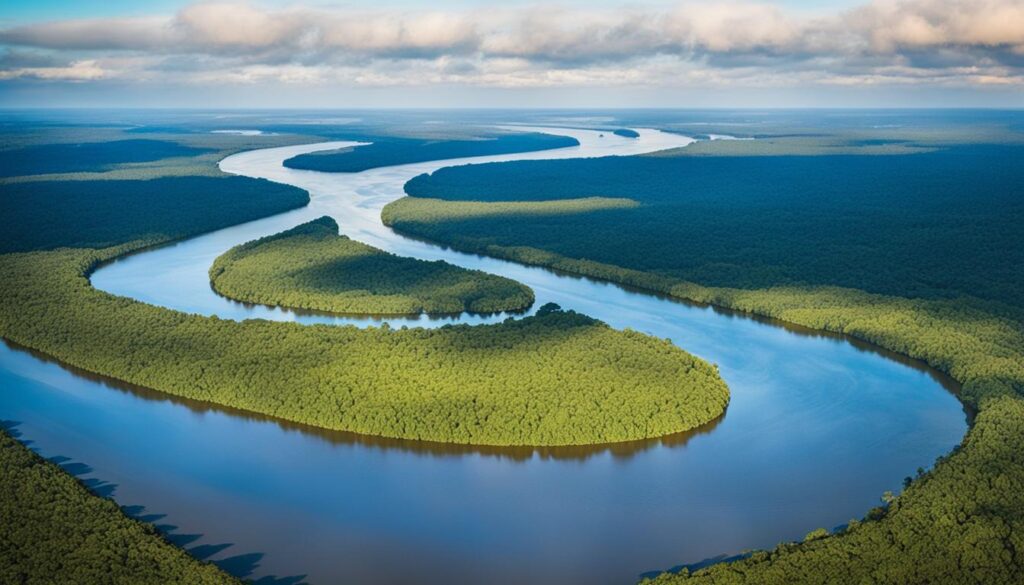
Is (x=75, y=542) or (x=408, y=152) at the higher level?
(x=408, y=152)

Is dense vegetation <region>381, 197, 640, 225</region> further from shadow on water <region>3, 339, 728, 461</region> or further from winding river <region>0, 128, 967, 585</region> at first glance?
shadow on water <region>3, 339, 728, 461</region>

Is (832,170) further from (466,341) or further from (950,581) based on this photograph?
(950,581)

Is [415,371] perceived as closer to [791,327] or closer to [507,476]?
[507,476]

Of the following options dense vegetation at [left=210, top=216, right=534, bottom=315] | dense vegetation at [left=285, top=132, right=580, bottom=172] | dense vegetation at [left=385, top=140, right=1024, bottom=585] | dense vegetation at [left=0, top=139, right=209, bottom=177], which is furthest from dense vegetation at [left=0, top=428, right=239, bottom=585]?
dense vegetation at [left=285, top=132, right=580, bottom=172]

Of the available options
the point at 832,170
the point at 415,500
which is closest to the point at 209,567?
the point at 415,500

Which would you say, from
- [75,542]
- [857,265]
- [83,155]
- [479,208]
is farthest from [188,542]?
[83,155]
